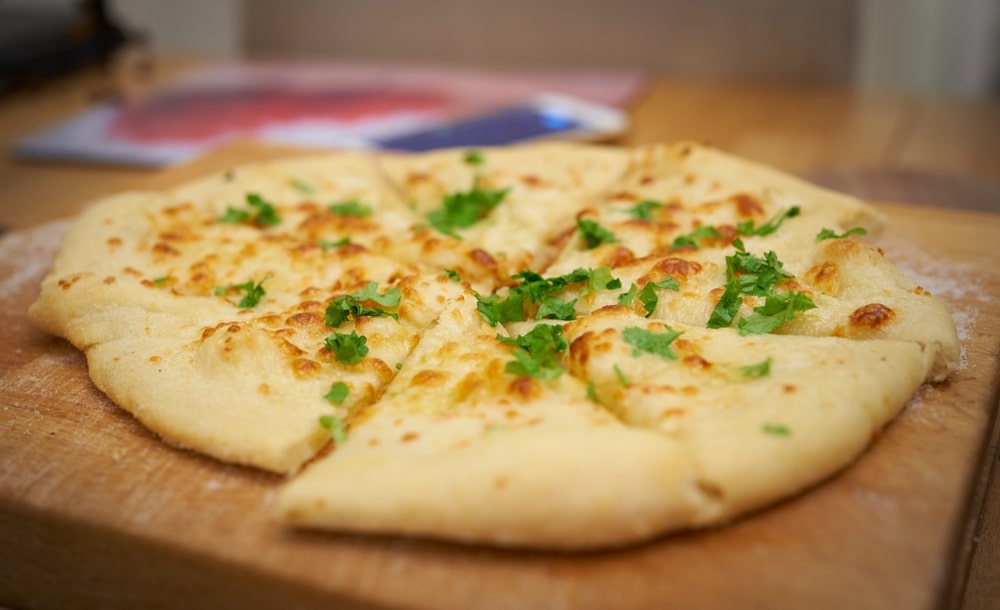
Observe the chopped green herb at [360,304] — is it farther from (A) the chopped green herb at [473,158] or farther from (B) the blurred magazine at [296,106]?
(B) the blurred magazine at [296,106]

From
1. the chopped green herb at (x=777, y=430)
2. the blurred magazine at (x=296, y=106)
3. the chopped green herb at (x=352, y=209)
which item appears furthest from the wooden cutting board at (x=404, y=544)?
the blurred magazine at (x=296, y=106)

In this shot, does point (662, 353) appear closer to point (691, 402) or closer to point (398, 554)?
point (691, 402)

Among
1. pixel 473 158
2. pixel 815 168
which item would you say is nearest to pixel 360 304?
pixel 473 158

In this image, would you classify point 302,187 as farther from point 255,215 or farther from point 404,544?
point 404,544

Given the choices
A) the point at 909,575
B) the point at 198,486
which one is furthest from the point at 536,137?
the point at 909,575

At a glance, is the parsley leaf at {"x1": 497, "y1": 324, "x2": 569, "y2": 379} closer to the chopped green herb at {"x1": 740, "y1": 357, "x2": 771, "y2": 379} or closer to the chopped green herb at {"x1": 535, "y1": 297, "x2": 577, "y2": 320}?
the chopped green herb at {"x1": 535, "y1": 297, "x2": 577, "y2": 320}

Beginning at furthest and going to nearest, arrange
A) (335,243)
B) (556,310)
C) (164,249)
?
1. (335,243)
2. (164,249)
3. (556,310)
